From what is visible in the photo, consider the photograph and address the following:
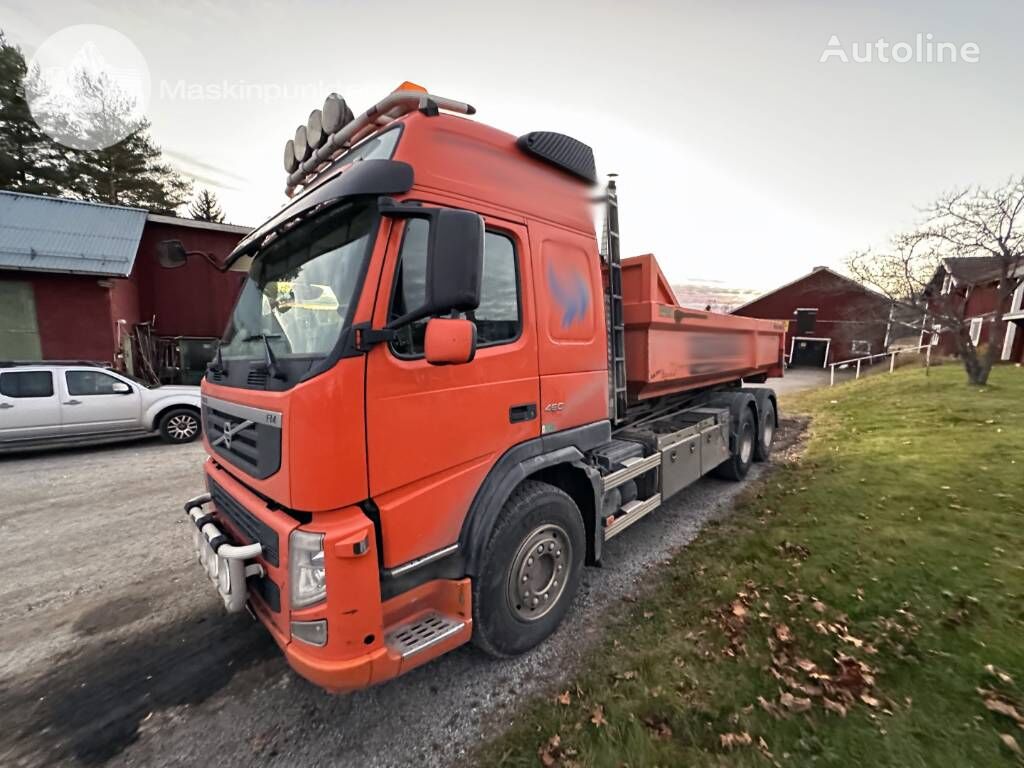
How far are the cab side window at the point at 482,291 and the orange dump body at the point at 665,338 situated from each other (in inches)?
61.4

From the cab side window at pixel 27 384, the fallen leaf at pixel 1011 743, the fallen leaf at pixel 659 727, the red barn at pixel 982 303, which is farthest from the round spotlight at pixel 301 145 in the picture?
the red barn at pixel 982 303

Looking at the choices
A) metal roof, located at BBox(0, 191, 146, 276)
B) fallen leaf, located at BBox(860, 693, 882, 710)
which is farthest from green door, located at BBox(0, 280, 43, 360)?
fallen leaf, located at BBox(860, 693, 882, 710)

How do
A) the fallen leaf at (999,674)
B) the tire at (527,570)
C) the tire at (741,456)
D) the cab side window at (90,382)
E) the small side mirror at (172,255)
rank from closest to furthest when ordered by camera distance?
the fallen leaf at (999,674) < the tire at (527,570) < the small side mirror at (172,255) < the tire at (741,456) < the cab side window at (90,382)

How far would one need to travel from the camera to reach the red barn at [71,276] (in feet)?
36.8

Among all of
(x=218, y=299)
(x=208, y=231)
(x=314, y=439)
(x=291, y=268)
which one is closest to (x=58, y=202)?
(x=208, y=231)

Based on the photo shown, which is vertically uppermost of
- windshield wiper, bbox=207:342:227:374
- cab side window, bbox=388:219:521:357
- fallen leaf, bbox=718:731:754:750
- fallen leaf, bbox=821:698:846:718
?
cab side window, bbox=388:219:521:357

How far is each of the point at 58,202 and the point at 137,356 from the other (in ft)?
16.1

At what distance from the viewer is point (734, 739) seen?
2.11 m

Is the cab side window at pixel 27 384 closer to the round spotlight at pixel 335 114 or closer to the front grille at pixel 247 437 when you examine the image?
the front grille at pixel 247 437

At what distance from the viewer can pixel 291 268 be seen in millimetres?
2494

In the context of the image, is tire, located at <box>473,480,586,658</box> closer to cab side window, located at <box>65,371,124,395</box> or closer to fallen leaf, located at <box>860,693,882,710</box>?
fallen leaf, located at <box>860,693,882,710</box>

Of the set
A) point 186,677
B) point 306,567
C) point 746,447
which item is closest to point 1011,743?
point 306,567

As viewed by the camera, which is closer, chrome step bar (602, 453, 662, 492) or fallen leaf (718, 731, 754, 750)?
fallen leaf (718, 731, 754, 750)

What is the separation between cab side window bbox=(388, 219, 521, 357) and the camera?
6.86 feet
